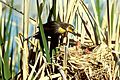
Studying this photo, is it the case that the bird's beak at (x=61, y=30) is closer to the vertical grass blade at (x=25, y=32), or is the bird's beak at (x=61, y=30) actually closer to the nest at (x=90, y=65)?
the nest at (x=90, y=65)

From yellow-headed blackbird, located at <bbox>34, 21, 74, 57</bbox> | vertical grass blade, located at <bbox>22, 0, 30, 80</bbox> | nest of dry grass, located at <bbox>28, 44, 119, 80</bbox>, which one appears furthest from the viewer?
yellow-headed blackbird, located at <bbox>34, 21, 74, 57</bbox>

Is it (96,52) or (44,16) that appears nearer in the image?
(96,52)

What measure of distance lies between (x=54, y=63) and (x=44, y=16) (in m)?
0.60

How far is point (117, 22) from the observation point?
214 centimetres

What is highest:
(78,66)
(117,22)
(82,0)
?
(82,0)

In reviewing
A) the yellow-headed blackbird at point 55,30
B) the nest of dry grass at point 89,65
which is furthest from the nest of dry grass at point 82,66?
the yellow-headed blackbird at point 55,30

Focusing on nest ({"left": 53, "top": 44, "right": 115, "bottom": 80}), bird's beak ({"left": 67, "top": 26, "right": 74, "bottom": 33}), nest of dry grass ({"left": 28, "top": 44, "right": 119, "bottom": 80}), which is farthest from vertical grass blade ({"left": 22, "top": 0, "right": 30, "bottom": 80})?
bird's beak ({"left": 67, "top": 26, "right": 74, "bottom": 33})

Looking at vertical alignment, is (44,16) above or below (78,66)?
above

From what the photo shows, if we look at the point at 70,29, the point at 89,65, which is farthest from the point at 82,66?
the point at 70,29

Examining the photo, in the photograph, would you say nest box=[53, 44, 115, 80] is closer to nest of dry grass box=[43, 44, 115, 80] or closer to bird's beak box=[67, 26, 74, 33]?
nest of dry grass box=[43, 44, 115, 80]

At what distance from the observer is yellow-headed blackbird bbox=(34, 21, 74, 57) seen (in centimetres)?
214

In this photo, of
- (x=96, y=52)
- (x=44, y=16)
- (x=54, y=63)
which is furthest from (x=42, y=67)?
(x=44, y=16)

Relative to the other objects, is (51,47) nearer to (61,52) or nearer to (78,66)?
(61,52)

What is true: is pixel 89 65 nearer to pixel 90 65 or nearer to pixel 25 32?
pixel 90 65
